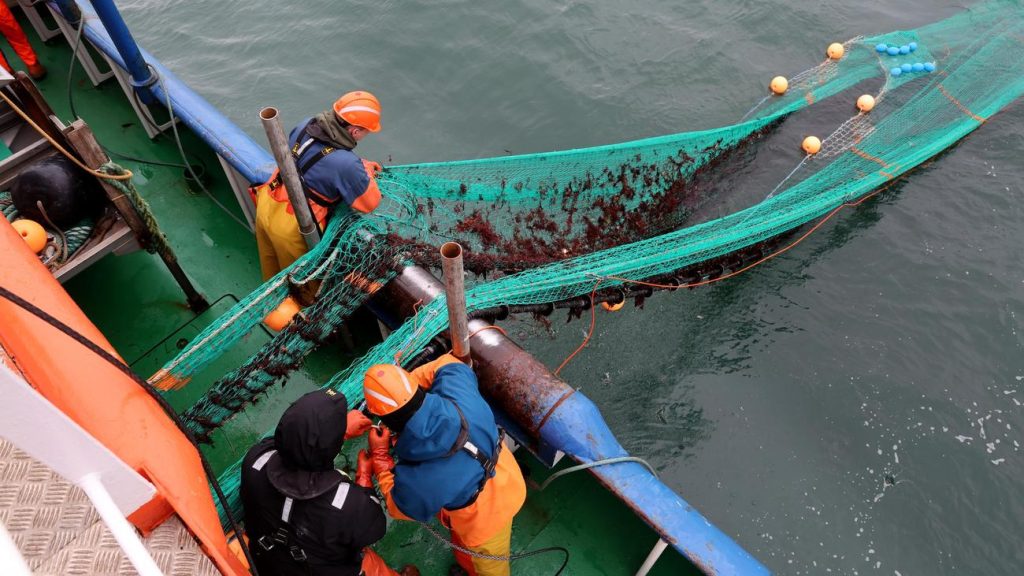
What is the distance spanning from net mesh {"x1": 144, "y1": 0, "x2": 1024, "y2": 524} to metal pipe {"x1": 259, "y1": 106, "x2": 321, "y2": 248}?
0.14 metres

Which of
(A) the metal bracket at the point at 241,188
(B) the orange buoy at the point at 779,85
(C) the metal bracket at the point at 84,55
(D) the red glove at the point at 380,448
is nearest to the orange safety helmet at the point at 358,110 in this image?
(A) the metal bracket at the point at 241,188

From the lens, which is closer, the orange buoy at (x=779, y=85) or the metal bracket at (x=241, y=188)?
the metal bracket at (x=241, y=188)

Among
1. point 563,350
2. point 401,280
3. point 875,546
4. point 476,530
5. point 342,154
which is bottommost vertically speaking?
point 875,546

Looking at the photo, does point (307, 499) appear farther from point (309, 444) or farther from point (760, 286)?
point (760, 286)

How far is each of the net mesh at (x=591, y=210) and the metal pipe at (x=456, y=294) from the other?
33 cm

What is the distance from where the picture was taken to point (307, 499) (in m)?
2.51

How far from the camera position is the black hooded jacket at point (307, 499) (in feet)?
7.99

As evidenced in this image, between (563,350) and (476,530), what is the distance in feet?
8.53

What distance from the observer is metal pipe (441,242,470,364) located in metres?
2.56

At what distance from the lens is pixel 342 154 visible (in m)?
3.55

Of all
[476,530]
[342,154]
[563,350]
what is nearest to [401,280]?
[342,154]

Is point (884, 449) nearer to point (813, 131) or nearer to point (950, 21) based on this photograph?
point (813, 131)

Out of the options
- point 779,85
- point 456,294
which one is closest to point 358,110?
point 456,294

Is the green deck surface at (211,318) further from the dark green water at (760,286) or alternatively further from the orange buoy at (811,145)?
the orange buoy at (811,145)
